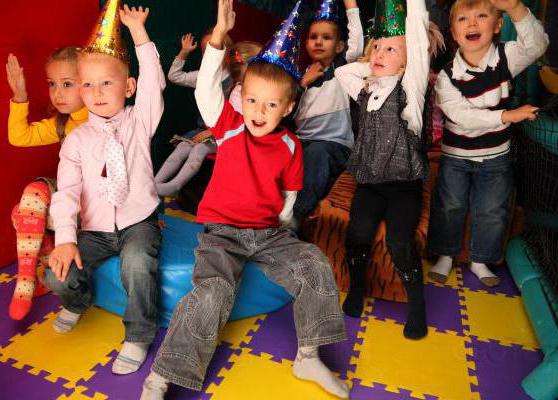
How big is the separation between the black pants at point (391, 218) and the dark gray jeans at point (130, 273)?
2.71 feet

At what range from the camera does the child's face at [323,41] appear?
2559mm

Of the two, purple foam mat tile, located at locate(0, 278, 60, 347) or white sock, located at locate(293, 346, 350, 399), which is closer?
white sock, located at locate(293, 346, 350, 399)

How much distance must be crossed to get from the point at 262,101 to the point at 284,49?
238mm

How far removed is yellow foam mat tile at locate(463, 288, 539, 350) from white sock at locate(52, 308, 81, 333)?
1552 mm

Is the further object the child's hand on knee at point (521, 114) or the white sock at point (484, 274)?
the white sock at point (484, 274)

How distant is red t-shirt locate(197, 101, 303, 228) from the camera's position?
1.75 meters

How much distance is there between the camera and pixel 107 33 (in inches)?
66.7

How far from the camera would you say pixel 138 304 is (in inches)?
63.7

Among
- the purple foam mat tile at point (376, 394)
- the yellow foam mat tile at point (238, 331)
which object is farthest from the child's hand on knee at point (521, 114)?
the yellow foam mat tile at point (238, 331)

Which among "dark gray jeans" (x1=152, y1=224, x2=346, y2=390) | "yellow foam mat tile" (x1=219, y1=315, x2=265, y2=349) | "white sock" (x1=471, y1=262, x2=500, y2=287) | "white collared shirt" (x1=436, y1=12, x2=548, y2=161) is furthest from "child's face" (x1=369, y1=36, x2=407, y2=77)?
"yellow foam mat tile" (x1=219, y1=315, x2=265, y2=349)

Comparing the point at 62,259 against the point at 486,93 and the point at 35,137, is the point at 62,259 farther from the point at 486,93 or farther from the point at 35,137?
the point at 486,93

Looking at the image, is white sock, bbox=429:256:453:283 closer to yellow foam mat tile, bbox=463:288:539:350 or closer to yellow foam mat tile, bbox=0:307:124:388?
yellow foam mat tile, bbox=463:288:539:350

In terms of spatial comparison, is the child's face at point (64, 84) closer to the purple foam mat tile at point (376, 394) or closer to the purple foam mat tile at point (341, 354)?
the purple foam mat tile at point (341, 354)

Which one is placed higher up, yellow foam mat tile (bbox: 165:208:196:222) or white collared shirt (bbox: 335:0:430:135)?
white collared shirt (bbox: 335:0:430:135)
